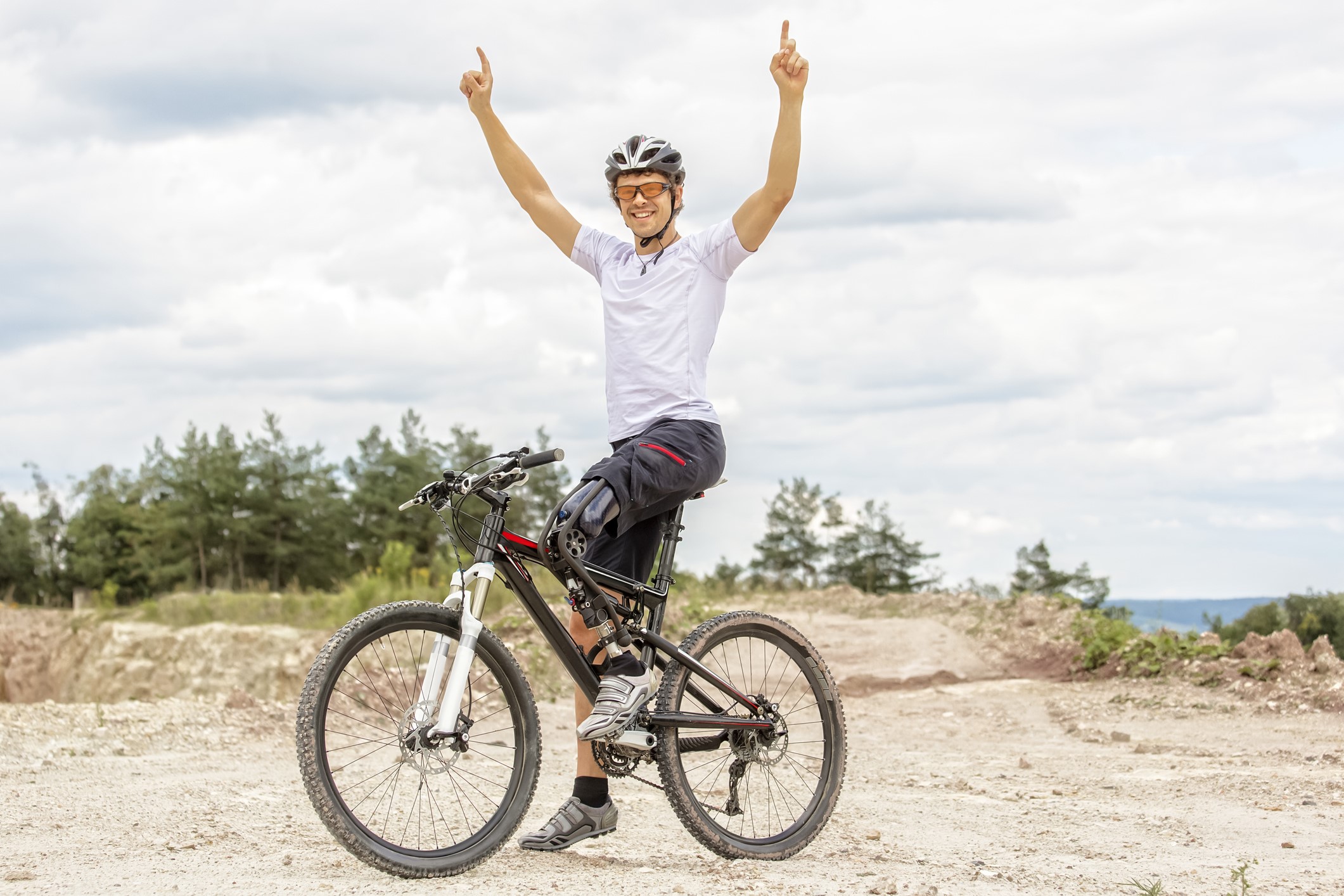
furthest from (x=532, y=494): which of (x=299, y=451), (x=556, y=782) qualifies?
(x=556, y=782)

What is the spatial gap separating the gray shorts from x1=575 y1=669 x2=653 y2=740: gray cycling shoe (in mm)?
427

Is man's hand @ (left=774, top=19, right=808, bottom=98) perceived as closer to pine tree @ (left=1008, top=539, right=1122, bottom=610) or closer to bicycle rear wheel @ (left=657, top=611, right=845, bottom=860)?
bicycle rear wheel @ (left=657, top=611, right=845, bottom=860)

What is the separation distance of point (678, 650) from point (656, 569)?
1.04ft

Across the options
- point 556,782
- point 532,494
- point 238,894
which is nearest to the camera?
point 238,894

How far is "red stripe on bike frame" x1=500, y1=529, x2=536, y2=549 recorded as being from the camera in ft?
13.0

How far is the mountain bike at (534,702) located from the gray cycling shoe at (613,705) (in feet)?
0.23

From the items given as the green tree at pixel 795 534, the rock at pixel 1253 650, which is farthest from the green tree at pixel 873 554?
the rock at pixel 1253 650

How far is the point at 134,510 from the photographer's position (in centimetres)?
3725

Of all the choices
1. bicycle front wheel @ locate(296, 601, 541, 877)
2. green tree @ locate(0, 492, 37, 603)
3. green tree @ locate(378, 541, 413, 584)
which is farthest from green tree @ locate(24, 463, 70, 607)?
bicycle front wheel @ locate(296, 601, 541, 877)

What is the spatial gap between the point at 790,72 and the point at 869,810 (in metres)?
3.34

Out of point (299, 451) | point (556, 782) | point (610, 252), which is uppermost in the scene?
point (299, 451)

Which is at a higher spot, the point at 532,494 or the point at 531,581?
the point at 532,494

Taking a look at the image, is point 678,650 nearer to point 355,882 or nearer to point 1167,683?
point 355,882

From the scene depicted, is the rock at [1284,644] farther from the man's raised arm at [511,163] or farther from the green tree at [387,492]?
the green tree at [387,492]
